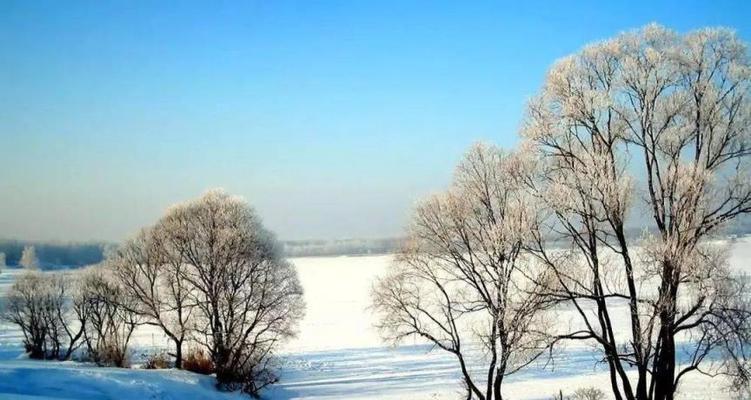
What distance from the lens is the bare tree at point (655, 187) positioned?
11.9 meters

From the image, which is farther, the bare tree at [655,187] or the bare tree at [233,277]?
the bare tree at [233,277]

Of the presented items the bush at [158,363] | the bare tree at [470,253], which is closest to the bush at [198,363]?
the bush at [158,363]

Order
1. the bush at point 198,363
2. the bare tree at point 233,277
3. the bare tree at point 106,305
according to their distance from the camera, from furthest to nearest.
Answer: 1. the bare tree at point 106,305
2. the bush at point 198,363
3. the bare tree at point 233,277

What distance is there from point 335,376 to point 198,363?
8.75 metres

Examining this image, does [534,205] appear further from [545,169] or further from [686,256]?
[686,256]

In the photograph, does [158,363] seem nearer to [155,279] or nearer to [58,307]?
[155,279]

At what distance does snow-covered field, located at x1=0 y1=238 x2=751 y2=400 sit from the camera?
15922 mm

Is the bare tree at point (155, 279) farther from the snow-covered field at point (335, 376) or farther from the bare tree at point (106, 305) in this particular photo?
the snow-covered field at point (335, 376)

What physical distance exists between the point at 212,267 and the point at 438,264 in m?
13.3

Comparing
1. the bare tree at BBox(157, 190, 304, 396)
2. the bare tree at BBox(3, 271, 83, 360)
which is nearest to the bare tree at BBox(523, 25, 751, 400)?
the bare tree at BBox(157, 190, 304, 396)

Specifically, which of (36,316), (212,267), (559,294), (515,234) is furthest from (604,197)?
(36,316)

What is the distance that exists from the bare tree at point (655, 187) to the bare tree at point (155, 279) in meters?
21.0

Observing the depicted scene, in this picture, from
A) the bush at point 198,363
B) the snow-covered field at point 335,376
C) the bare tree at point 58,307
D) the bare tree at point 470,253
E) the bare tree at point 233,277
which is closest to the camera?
the snow-covered field at point 335,376

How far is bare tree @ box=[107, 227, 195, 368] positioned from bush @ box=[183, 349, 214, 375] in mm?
446
